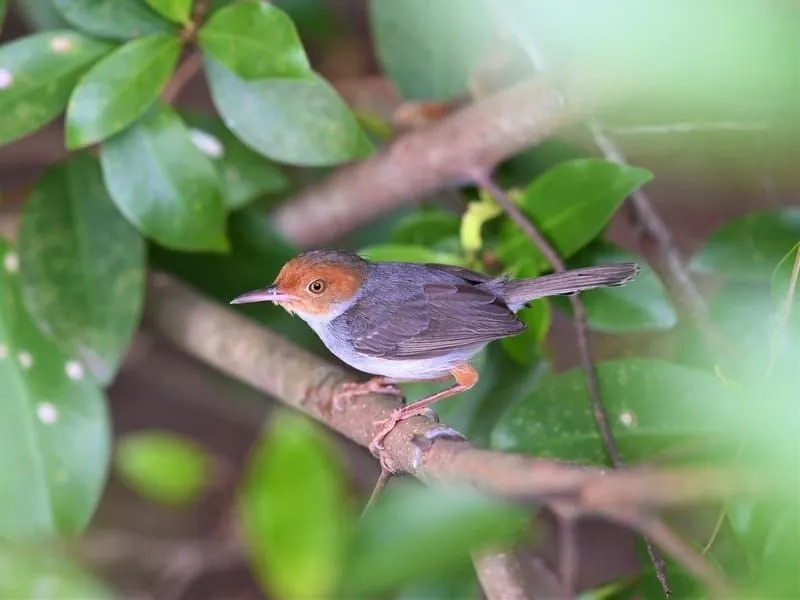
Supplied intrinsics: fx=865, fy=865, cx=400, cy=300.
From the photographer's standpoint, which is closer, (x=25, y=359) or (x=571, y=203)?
(x=571, y=203)

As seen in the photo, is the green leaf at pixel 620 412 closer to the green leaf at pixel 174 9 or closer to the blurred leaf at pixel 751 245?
the blurred leaf at pixel 751 245

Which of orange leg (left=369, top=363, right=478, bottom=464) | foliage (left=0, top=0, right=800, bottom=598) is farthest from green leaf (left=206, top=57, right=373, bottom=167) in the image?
orange leg (left=369, top=363, right=478, bottom=464)

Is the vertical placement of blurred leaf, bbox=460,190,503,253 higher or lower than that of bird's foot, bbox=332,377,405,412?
higher

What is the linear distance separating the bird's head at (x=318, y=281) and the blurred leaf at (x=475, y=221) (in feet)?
1.00

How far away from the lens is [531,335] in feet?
7.41

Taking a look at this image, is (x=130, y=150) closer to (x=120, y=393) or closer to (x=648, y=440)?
(x=648, y=440)

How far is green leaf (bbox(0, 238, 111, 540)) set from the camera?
239 centimetres

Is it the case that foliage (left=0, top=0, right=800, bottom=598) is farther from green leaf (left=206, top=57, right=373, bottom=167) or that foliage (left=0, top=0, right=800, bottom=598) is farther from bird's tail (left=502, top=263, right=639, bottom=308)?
bird's tail (left=502, top=263, right=639, bottom=308)

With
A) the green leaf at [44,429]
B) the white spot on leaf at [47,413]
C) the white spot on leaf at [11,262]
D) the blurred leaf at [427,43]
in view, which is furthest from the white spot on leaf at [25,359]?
the blurred leaf at [427,43]

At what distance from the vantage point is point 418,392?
238 cm

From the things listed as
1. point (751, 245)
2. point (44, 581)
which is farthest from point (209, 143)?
point (44, 581)

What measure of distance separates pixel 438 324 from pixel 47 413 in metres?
1.15

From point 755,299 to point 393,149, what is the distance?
1.20 m

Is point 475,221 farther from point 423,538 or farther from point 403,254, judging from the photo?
point 423,538
